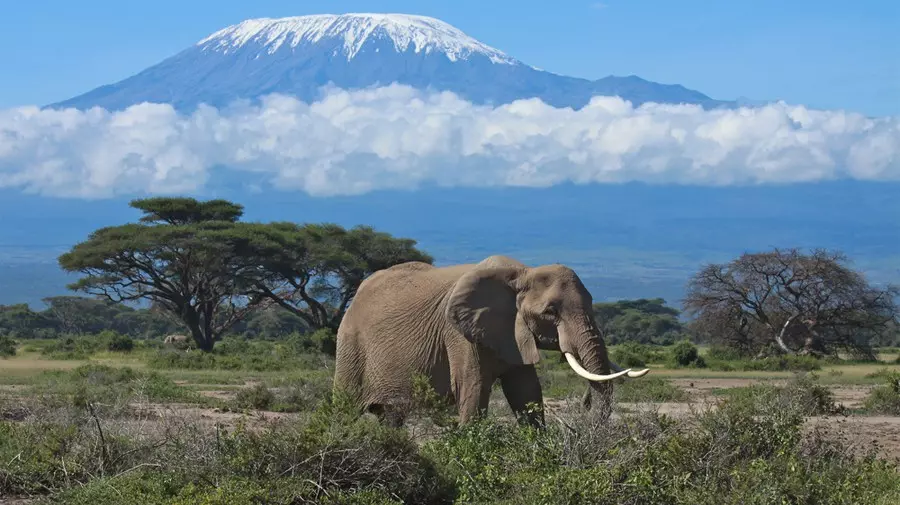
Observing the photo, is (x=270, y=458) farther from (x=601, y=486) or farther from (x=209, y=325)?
(x=209, y=325)

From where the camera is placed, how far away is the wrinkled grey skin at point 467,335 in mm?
11797

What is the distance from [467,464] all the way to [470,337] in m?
1.82

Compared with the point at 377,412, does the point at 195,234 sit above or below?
above

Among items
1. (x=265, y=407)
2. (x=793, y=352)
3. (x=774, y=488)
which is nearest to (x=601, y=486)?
(x=774, y=488)

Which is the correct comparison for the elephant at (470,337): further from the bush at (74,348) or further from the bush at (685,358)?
the bush at (74,348)

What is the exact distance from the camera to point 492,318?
11953 millimetres

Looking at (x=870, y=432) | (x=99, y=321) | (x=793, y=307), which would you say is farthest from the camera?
(x=99, y=321)

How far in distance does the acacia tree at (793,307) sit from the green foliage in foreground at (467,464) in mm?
30738

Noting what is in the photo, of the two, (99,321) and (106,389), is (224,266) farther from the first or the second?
(106,389)

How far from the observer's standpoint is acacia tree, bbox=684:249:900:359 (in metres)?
40.8

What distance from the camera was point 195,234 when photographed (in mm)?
46625

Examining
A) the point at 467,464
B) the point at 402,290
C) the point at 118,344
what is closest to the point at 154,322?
the point at 118,344

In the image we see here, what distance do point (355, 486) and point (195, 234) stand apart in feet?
124

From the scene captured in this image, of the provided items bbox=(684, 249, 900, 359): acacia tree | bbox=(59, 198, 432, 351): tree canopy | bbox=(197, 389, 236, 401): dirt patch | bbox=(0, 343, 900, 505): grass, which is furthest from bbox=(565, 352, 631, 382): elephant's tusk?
bbox=(59, 198, 432, 351): tree canopy
